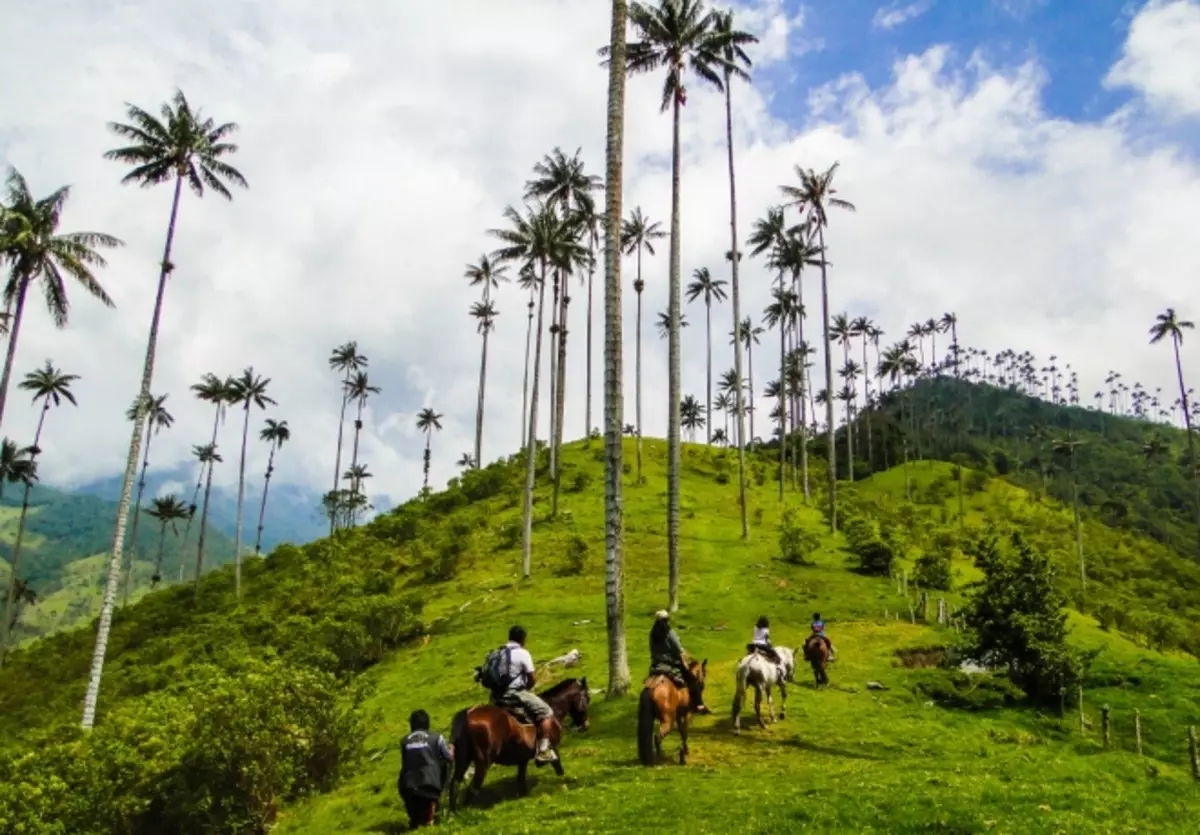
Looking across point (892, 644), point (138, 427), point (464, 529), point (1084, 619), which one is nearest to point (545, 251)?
point (464, 529)

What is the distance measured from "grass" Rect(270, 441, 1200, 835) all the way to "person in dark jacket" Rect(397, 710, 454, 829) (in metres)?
0.50

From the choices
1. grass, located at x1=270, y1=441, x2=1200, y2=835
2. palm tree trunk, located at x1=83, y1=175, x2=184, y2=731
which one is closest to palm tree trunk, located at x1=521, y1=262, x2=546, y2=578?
grass, located at x1=270, y1=441, x2=1200, y2=835

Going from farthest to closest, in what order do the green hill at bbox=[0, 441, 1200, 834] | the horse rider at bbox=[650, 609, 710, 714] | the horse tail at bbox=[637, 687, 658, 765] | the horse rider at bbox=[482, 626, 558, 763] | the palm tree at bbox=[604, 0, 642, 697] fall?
the palm tree at bbox=[604, 0, 642, 697], the horse rider at bbox=[650, 609, 710, 714], the horse tail at bbox=[637, 687, 658, 765], the horse rider at bbox=[482, 626, 558, 763], the green hill at bbox=[0, 441, 1200, 834]

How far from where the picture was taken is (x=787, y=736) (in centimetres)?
2089

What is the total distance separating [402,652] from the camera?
41.3m

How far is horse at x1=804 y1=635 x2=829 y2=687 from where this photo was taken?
2822 centimetres

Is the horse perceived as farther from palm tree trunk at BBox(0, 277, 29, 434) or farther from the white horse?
palm tree trunk at BBox(0, 277, 29, 434)

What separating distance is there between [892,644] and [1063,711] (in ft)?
28.3

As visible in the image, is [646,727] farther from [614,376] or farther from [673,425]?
[673,425]

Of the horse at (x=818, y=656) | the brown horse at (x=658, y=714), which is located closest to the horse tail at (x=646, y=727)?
the brown horse at (x=658, y=714)

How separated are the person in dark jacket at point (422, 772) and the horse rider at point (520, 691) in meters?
1.59

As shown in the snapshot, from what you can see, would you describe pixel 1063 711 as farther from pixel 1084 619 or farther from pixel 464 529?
pixel 464 529

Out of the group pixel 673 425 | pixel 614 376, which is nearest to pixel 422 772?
pixel 614 376

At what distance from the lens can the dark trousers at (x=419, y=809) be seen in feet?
46.0
